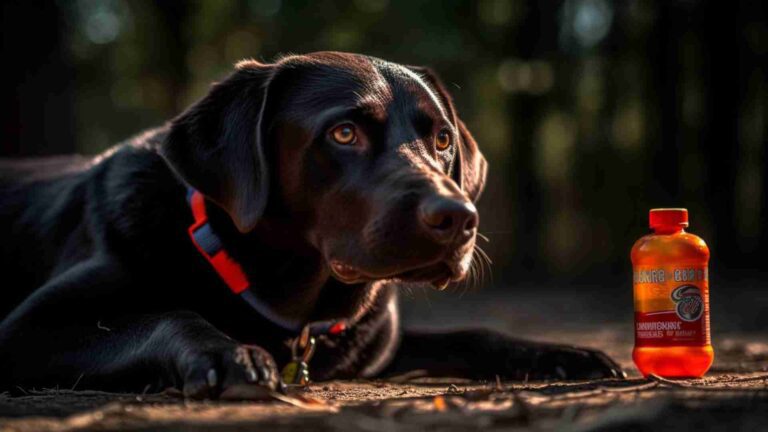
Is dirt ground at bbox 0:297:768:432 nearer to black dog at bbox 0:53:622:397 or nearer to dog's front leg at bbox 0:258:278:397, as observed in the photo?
dog's front leg at bbox 0:258:278:397

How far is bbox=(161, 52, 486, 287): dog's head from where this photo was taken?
3.21 metres

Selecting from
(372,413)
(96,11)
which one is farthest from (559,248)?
(372,413)

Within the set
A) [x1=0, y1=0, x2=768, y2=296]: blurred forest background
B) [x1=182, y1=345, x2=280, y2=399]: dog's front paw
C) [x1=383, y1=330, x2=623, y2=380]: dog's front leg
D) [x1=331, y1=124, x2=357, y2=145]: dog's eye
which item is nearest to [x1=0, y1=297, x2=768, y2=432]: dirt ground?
[x1=182, y1=345, x2=280, y2=399]: dog's front paw

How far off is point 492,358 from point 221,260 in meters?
1.29

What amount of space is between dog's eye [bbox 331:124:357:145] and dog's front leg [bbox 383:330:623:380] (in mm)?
1290

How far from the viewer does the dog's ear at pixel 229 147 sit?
357cm

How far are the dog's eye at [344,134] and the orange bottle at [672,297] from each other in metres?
1.10

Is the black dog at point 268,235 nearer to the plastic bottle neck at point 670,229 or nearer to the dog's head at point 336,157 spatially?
the dog's head at point 336,157

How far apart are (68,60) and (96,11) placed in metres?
7.43

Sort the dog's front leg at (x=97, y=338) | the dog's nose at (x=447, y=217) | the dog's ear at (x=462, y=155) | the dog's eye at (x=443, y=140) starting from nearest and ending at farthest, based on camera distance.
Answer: the dog's nose at (x=447, y=217) < the dog's front leg at (x=97, y=338) < the dog's eye at (x=443, y=140) < the dog's ear at (x=462, y=155)

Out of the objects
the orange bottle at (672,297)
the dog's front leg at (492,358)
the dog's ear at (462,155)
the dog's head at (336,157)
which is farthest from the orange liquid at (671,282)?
the dog's ear at (462,155)

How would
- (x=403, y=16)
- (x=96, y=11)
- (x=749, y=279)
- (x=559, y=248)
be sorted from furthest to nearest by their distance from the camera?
(x=559, y=248), (x=96, y=11), (x=403, y=16), (x=749, y=279)

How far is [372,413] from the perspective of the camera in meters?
2.46

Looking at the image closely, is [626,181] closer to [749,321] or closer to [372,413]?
[749,321]
